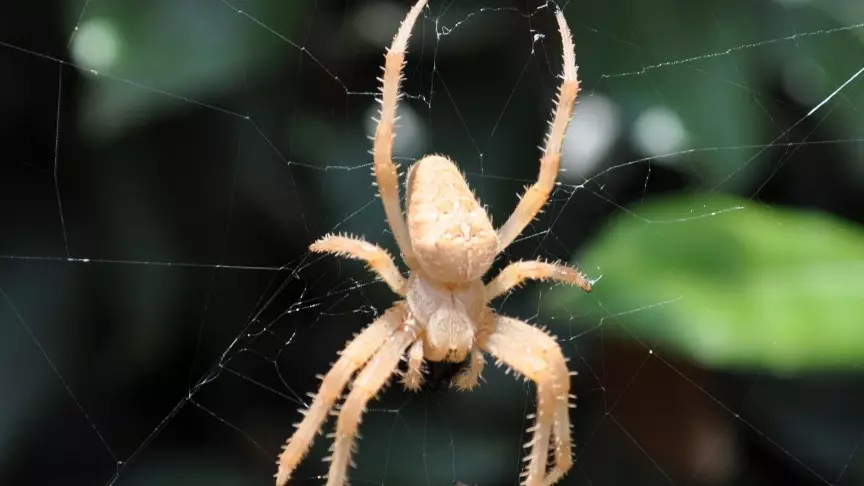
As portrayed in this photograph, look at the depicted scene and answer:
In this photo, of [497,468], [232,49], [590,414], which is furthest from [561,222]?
[232,49]

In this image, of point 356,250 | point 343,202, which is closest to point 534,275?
point 356,250

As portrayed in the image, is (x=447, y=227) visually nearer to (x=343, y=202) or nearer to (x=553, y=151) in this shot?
(x=553, y=151)

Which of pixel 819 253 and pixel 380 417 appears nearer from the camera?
pixel 819 253

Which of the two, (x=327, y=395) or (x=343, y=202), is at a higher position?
(x=343, y=202)

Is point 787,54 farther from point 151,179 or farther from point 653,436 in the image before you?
point 151,179

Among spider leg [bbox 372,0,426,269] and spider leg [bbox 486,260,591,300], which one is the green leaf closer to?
spider leg [bbox 486,260,591,300]
